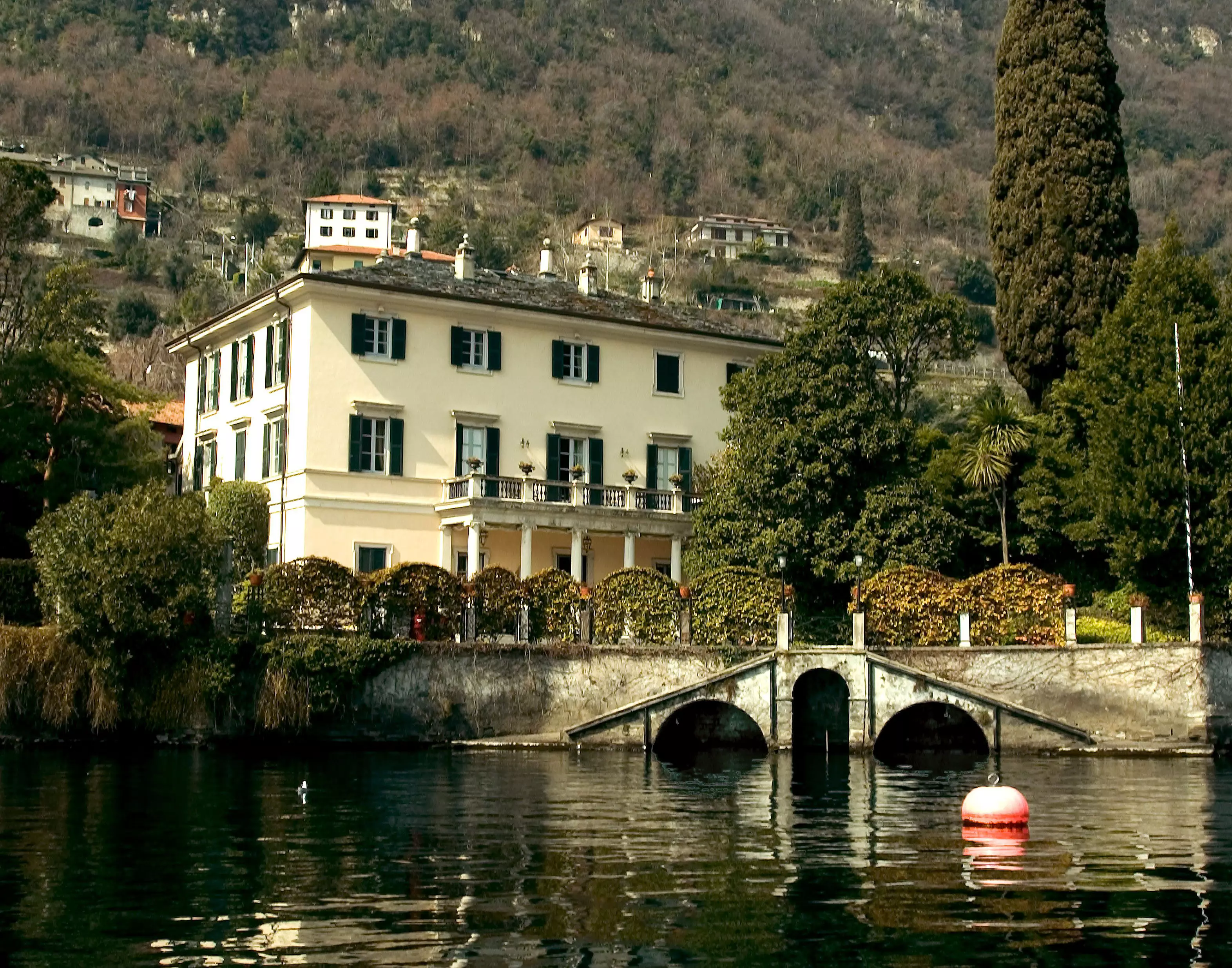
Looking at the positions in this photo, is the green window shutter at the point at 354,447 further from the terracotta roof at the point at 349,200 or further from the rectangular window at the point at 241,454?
the terracotta roof at the point at 349,200

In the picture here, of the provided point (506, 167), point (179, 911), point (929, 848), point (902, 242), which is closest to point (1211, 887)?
point (929, 848)

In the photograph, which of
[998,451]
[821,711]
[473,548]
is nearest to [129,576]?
[473,548]

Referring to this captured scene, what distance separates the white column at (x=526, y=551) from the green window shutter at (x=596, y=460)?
4247 millimetres

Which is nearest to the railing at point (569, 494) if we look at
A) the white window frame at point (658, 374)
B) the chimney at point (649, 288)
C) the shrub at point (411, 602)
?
the white window frame at point (658, 374)

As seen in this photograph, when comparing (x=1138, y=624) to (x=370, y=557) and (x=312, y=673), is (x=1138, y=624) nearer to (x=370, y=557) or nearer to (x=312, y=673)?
(x=312, y=673)

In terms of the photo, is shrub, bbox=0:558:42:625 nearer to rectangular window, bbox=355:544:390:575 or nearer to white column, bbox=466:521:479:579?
rectangular window, bbox=355:544:390:575

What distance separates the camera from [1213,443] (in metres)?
39.7

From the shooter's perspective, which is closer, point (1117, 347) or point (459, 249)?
point (1117, 347)

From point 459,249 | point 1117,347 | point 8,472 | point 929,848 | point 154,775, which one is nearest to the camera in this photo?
point 929,848

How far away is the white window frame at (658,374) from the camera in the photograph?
2076 inches

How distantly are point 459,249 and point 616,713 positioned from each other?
19393 mm

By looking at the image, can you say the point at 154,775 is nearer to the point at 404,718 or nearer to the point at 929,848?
the point at 404,718

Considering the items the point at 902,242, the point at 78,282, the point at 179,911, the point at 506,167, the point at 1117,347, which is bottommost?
the point at 179,911

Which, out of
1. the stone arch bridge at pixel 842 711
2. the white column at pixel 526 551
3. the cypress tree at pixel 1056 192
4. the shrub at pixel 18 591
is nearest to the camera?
the stone arch bridge at pixel 842 711
